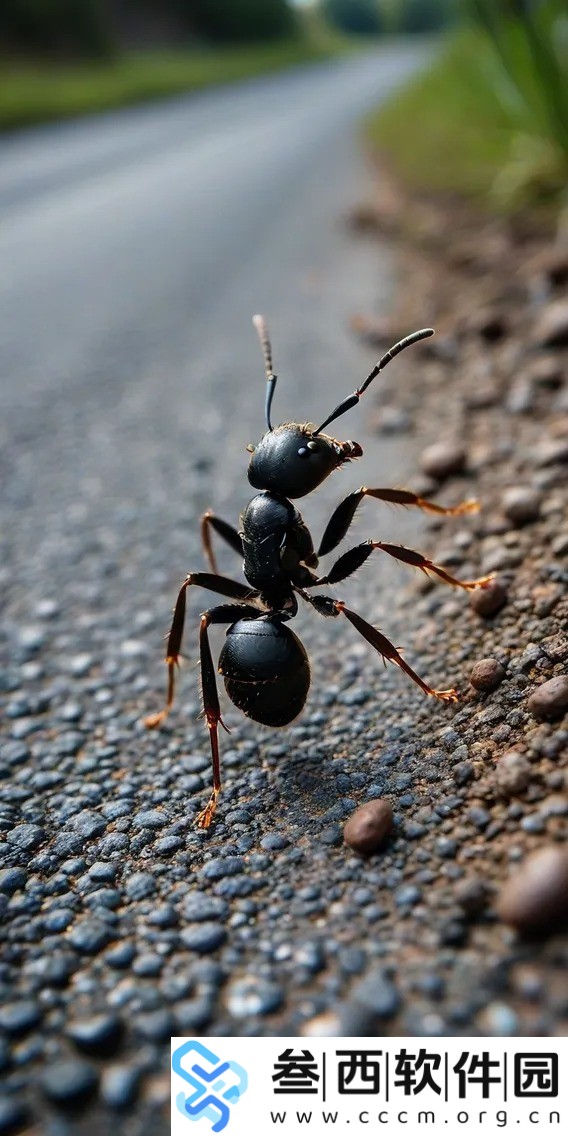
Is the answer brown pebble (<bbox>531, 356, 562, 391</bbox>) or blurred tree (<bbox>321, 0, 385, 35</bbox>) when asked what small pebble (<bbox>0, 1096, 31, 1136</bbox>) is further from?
blurred tree (<bbox>321, 0, 385, 35</bbox>)

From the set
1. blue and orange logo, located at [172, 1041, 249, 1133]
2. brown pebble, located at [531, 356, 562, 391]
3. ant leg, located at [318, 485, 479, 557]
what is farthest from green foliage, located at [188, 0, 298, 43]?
blue and orange logo, located at [172, 1041, 249, 1133]

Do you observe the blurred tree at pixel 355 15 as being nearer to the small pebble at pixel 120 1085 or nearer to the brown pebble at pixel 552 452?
the brown pebble at pixel 552 452

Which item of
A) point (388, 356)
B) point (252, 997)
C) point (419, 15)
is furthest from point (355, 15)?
point (252, 997)

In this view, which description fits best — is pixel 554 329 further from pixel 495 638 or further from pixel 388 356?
pixel 495 638

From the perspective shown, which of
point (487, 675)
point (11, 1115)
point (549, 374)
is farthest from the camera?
point (549, 374)

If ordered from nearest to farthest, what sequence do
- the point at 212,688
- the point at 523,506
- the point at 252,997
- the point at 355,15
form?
the point at 252,997
the point at 212,688
the point at 523,506
the point at 355,15

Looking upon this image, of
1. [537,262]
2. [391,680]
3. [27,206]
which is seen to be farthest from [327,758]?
[27,206]

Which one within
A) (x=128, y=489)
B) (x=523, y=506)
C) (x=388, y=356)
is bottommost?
(x=523, y=506)
